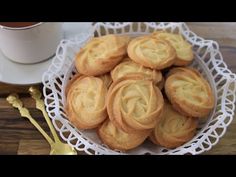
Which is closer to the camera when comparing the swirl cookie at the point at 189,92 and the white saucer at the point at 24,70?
the swirl cookie at the point at 189,92

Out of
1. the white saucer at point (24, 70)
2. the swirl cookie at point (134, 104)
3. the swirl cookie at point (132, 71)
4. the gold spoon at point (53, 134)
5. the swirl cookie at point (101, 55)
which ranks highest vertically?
the swirl cookie at point (101, 55)

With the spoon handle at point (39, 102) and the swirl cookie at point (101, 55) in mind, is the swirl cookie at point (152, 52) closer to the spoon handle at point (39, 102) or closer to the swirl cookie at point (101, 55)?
the swirl cookie at point (101, 55)

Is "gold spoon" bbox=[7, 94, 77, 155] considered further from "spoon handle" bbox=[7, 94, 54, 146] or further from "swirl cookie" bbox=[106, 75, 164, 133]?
"swirl cookie" bbox=[106, 75, 164, 133]

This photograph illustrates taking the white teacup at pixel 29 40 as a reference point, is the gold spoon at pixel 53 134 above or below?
below

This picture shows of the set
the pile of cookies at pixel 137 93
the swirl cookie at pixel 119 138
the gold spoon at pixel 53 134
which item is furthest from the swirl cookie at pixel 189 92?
the gold spoon at pixel 53 134

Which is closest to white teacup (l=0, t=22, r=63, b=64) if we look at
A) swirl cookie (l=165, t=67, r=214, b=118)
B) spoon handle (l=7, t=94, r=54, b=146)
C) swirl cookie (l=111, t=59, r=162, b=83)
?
spoon handle (l=7, t=94, r=54, b=146)
